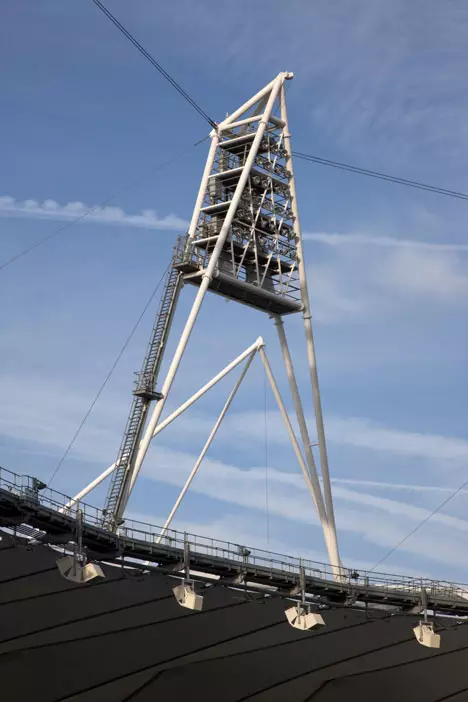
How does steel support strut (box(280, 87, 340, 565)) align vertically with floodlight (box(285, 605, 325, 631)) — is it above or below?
above

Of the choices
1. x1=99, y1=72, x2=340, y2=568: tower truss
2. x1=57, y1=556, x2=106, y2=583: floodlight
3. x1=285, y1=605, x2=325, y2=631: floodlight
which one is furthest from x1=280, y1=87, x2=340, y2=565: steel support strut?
x1=57, y1=556, x2=106, y2=583: floodlight

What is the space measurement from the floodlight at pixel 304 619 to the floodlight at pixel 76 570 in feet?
38.2

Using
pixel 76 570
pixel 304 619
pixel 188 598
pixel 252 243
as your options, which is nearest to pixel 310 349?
pixel 252 243

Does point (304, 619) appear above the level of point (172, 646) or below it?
above

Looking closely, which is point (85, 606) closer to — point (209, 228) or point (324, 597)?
point (324, 597)

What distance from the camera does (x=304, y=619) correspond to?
5034 cm

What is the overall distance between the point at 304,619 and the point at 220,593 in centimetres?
888

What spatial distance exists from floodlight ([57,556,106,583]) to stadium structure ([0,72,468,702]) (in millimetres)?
75

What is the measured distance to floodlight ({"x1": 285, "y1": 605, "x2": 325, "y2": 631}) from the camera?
4978cm

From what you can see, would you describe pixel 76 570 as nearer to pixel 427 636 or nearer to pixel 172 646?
pixel 172 646

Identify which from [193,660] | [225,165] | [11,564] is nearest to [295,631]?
[193,660]

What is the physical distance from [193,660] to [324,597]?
1221 centimetres

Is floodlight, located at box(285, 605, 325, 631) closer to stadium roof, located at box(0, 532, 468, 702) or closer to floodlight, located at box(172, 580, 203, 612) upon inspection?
floodlight, located at box(172, 580, 203, 612)

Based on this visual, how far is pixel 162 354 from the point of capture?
72.5 metres
